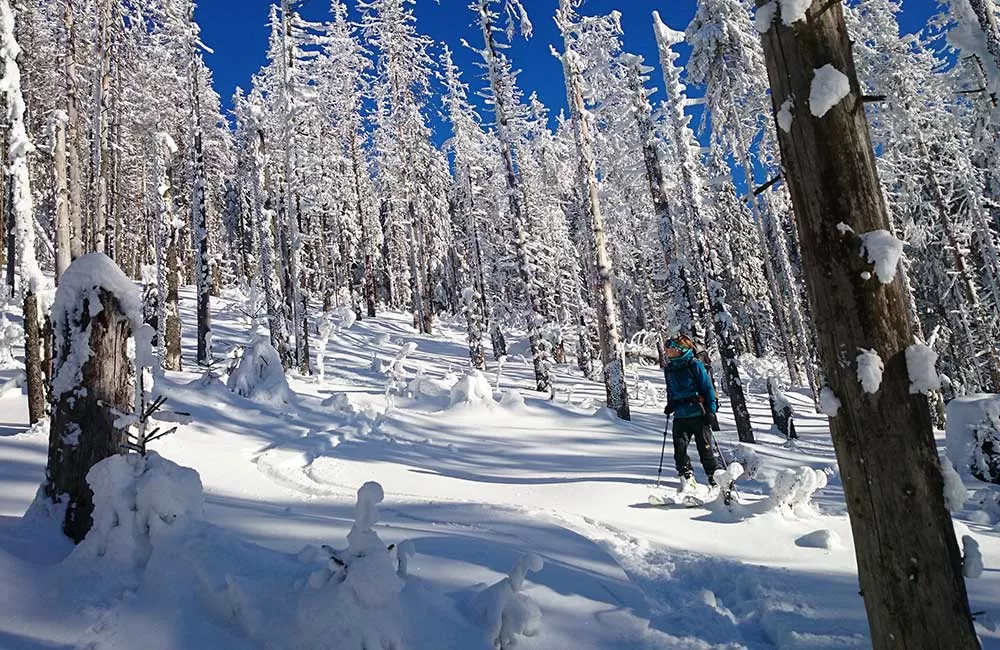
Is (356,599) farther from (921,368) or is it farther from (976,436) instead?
(976,436)

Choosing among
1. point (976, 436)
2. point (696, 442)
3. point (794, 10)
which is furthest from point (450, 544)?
point (976, 436)

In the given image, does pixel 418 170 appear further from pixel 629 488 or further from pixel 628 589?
pixel 628 589

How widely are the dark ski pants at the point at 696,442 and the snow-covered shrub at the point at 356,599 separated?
5.25m

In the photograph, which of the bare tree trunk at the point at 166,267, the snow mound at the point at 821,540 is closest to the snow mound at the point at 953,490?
the snow mound at the point at 821,540

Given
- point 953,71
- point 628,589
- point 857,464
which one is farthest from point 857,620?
point 953,71

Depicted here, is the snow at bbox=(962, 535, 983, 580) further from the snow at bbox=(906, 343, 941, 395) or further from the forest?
the snow at bbox=(906, 343, 941, 395)

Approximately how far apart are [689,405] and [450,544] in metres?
Answer: 4.17

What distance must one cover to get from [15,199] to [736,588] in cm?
1112

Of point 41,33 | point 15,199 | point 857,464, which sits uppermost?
point 41,33

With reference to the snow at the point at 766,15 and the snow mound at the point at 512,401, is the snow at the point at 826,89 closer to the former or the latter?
the snow at the point at 766,15

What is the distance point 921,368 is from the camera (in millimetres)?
2699

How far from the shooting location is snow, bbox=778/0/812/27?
2.92m

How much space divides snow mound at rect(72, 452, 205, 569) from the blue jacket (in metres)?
5.77

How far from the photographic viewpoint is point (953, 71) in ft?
51.3
